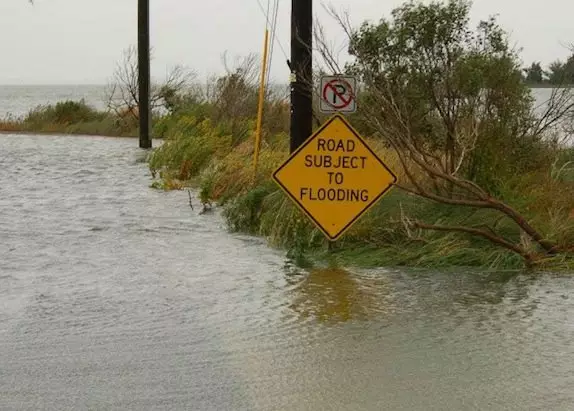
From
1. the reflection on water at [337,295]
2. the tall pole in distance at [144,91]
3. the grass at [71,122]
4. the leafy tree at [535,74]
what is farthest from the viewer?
the grass at [71,122]

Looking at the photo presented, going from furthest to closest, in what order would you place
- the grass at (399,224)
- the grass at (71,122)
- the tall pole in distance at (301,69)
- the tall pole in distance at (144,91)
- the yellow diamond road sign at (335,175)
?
the grass at (71,122)
the tall pole in distance at (144,91)
the tall pole in distance at (301,69)
the grass at (399,224)
the yellow diamond road sign at (335,175)

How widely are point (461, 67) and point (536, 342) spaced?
6604 mm

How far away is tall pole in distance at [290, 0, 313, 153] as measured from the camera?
12.2 meters

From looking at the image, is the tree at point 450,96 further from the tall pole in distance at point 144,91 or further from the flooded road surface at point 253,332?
the tall pole in distance at point 144,91

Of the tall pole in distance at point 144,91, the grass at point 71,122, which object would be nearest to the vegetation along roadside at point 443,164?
the tall pole in distance at point 144,91

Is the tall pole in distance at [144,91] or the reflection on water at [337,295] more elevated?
the tall pole in distance at [144,91]

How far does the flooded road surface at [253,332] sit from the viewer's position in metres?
6.23

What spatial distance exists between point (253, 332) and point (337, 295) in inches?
63.3

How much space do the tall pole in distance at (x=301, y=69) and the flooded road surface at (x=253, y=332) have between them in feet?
5.21

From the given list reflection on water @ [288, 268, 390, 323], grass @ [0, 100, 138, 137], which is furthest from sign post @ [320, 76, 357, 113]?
grass @ [0, 100, 138, 137]

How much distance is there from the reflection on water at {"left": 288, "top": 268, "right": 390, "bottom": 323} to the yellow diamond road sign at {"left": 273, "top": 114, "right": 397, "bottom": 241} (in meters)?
0.69

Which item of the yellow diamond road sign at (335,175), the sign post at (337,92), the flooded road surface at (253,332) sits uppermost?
the sign post at (337,92)

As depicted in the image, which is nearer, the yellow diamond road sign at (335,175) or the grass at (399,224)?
the yellow diamond road sign at (335,175)

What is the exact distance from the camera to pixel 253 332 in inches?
309
